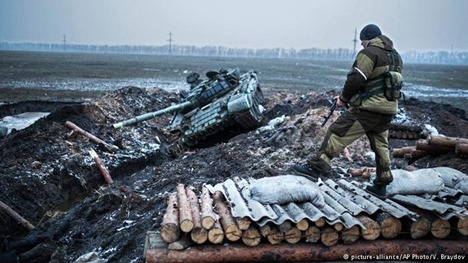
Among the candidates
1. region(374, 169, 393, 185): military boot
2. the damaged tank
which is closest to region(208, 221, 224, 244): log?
region(374, 169, 393, 185): military boot

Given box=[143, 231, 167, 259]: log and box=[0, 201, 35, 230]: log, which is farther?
→ box=[0, 201, 35, 230]: log

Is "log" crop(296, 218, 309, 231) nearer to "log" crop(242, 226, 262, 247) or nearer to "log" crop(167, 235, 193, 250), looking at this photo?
"log" crop(242, 226, 262, 247)

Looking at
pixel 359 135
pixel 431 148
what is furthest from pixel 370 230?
pixel 431 148

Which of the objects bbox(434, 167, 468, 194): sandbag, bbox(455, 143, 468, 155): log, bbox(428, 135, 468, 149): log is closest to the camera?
bbox(434, 167, 468, 194): sandbag

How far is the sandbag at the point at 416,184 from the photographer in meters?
6.34

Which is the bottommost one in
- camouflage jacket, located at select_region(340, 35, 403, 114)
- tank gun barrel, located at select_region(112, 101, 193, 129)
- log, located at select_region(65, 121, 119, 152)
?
log, located at select_region(65, 121, 119, 152)

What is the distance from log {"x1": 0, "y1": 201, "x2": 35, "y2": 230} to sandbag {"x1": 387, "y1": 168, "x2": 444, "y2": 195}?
6.94m

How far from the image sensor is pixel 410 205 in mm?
6062

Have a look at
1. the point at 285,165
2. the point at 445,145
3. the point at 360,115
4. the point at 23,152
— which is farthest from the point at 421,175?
the point at 23,152

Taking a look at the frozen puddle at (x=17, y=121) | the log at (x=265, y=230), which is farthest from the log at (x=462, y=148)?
the frozen puddle at (x=17, y=121)

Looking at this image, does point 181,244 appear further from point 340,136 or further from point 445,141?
point 445,141

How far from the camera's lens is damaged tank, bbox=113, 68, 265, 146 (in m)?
14.9

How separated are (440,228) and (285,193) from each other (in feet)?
6.19

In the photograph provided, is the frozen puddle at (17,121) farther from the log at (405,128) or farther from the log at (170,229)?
the log at (405,128)
